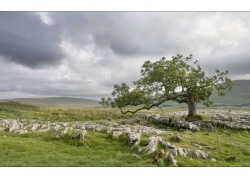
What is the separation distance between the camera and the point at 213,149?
692 inches

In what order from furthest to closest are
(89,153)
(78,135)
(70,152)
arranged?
(78,135) → (70,152) → (89,153)

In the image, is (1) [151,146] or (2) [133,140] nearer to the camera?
(1) [151,146]

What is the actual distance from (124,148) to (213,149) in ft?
23.2

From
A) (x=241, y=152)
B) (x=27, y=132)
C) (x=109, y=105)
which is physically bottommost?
(x=241, y=152)

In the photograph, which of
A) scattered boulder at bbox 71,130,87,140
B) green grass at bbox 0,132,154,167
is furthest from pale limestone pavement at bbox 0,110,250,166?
green grass at bbox 0,132,154,167

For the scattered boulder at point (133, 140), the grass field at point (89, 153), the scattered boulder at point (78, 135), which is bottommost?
the grass field at point (89, 153)

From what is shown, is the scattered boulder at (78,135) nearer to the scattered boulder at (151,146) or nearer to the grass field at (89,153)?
the grass field at (89,153)

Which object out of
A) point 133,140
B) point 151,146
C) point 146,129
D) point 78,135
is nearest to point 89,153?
point 133,140

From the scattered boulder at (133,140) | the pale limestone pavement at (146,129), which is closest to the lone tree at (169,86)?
the pale limestone pavement at (146,129)

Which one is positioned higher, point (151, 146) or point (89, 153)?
point (151, 146)

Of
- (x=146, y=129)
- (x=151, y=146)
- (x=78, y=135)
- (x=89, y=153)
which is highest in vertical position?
(x=78, y=135)

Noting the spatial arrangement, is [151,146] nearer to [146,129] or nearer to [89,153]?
[89,153]

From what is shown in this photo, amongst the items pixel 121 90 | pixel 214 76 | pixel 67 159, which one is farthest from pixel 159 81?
pixel 67 159

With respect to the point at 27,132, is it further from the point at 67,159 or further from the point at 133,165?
the point at 133,165
